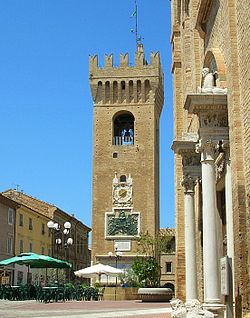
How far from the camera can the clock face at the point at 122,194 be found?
55.7 m

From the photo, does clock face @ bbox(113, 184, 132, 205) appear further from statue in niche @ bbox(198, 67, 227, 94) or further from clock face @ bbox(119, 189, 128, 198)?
statue in niche @ bbox(198, 67, 227, 94)

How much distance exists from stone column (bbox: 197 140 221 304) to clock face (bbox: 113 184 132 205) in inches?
1742

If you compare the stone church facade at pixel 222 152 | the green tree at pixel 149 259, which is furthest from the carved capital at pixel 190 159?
the green tree at pixel 149 259

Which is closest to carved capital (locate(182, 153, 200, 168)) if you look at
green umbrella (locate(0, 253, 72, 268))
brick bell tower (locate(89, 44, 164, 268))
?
green umbrella (locate(0, 253, 72, 268))

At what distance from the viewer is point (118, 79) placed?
5862 centimetres

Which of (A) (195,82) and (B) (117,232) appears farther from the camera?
(B) (117,232)

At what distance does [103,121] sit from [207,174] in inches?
1823

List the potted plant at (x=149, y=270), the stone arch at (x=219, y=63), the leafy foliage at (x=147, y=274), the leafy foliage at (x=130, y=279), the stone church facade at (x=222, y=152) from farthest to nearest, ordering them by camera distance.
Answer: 1. the leafy foliage at (x=130, y=279)
2. the leafy foliage at (x=147, y=274)
3. the potted plant at (x=149, y=270)
4. the stone arch at (x=219, y=63)
5. the stone church facade at (x=222, y=152)

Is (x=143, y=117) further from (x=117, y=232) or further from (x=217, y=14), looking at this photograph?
(x=217, y=14)

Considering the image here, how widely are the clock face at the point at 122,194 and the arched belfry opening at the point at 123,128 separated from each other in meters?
4.42

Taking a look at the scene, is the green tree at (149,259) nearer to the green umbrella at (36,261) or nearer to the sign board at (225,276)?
the green umbrella at (36,261)

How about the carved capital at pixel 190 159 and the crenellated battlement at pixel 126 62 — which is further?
the crenellated battlement at pixel 126 62

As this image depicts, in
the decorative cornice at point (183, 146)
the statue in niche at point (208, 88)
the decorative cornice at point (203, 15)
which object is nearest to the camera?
the statue in niche at point (208, 88)

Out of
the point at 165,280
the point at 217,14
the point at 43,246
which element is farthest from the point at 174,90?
the point at 165,280
